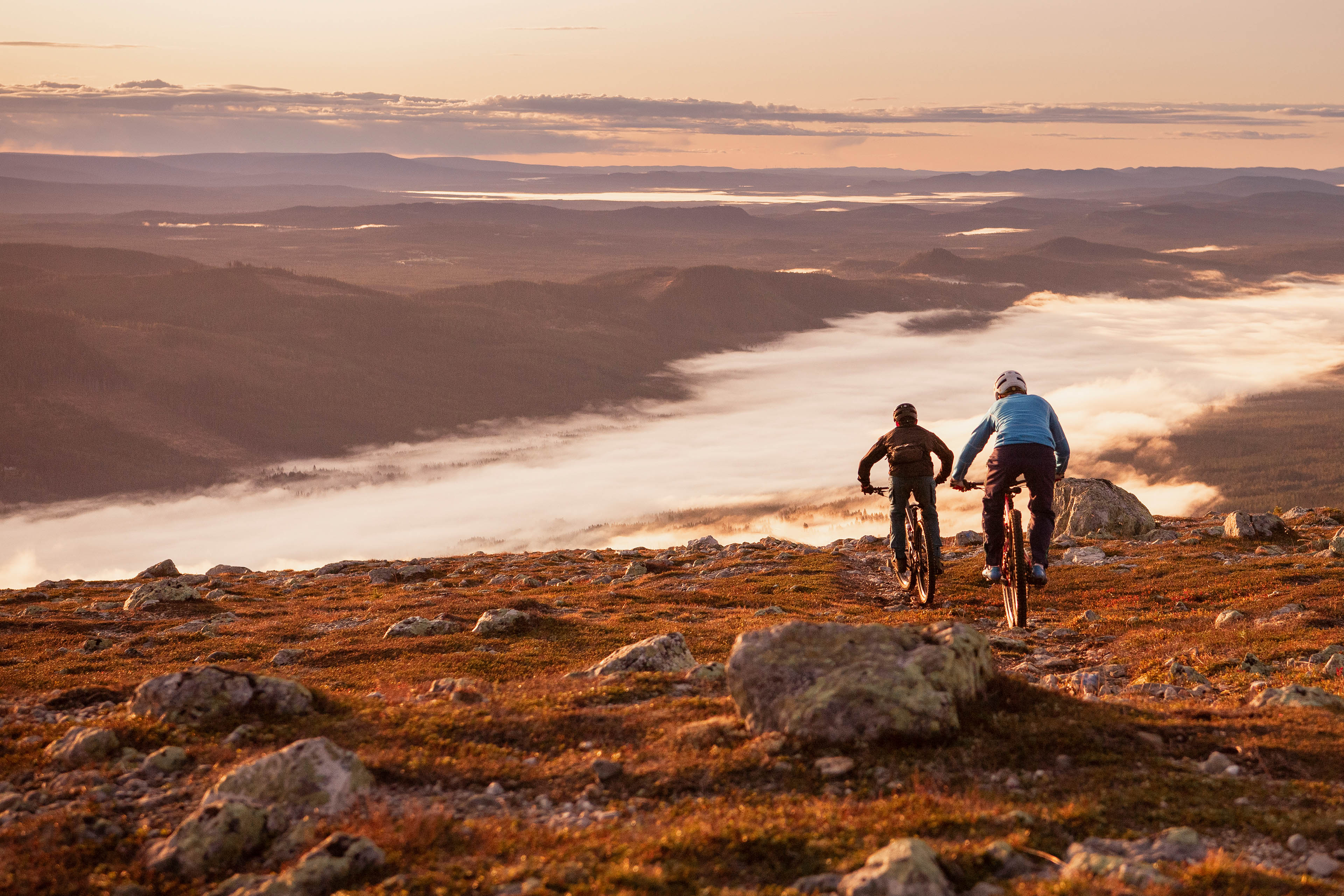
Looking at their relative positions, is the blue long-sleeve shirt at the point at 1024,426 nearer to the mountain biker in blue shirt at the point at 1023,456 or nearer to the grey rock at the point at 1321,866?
the mountain biker in blue shirt at the point at 1023,456

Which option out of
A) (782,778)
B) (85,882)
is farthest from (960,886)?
(85,882)

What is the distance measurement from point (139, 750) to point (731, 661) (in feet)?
23.3

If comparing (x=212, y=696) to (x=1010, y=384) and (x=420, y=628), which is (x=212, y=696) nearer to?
(x=420, y=628)

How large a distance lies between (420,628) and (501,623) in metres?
2.41

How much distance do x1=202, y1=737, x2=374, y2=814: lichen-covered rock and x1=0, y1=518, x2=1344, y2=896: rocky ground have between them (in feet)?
0.08

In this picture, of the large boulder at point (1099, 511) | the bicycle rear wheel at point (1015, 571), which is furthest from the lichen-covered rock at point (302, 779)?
the large boulder at point (1099, 511)

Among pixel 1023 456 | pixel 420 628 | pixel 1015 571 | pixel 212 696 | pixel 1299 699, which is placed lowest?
pixel 420 628

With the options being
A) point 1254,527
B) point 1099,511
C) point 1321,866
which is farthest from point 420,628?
point 1099,511

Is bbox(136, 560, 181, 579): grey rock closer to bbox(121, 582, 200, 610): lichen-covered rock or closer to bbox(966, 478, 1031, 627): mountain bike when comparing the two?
bbox(121, 582, 200, 610): lichen-covered rock

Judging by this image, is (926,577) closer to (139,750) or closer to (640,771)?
(640,771)

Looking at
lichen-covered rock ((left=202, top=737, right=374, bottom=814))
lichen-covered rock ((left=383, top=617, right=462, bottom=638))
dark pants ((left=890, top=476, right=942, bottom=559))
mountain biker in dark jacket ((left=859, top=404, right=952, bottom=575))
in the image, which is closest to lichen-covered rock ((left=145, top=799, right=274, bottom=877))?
lichen-covered rock ((left=202, top=737, right=374, bottom=814))

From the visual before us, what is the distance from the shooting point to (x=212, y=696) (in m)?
12.4

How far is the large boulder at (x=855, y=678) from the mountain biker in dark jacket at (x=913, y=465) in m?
7.82

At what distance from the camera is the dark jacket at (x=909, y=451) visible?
62.2 ft
